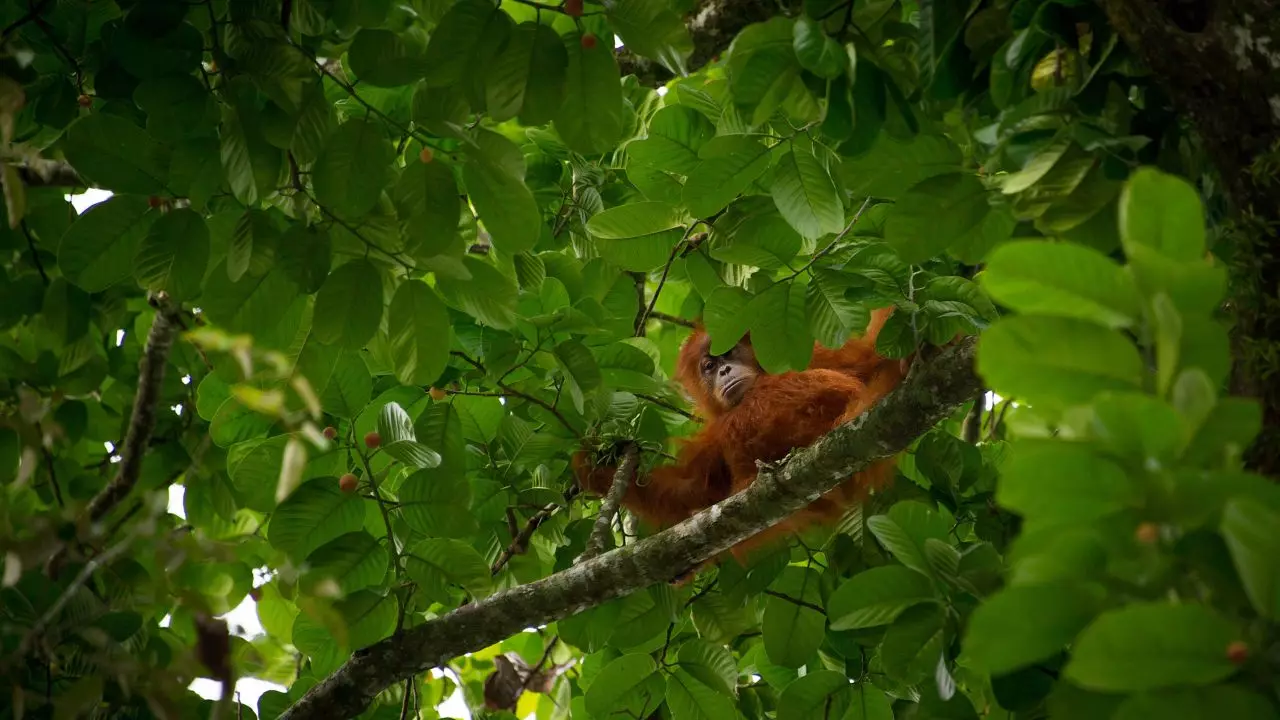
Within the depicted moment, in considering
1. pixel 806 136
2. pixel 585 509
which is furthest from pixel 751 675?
pixel 806 136

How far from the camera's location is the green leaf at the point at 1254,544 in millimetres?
903

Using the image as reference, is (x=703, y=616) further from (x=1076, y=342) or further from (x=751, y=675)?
(x=1076, y=342)

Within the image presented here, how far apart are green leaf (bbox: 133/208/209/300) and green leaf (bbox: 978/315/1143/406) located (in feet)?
5.33

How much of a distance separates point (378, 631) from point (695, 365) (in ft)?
5.60

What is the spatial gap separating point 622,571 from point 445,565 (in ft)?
1.31

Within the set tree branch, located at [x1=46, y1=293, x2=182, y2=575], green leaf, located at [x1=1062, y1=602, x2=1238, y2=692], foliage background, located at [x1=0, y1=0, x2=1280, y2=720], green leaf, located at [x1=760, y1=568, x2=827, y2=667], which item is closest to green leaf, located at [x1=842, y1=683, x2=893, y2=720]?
foliage background, located at [x1=0, y1=0, x2=1280, y2=720]

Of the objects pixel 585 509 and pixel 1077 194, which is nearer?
pixel 1077 194

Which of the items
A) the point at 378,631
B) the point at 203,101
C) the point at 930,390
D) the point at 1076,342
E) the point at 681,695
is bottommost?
the point at 681,695

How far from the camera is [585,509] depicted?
364 centimetres

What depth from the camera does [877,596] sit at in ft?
6.17

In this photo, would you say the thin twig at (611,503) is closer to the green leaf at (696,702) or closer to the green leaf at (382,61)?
the green leaf at (696,702)

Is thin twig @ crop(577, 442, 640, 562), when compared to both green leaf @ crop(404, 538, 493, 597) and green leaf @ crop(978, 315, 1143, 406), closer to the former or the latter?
green leaf @ crop(404, 538, 493, 597)

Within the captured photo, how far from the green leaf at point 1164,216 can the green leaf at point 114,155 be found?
5.88ft

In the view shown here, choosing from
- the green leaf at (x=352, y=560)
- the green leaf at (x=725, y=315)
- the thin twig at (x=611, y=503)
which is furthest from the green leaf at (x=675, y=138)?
the green leaf at (x=352, y=560)
